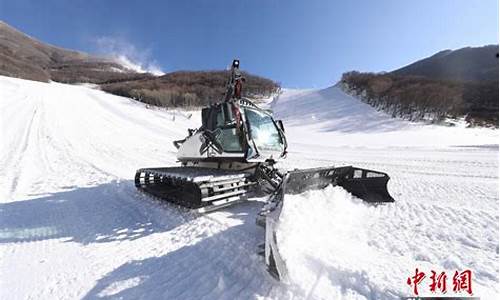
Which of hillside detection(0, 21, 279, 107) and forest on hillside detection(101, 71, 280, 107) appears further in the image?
hillside detection(0, 21, 279, 107)

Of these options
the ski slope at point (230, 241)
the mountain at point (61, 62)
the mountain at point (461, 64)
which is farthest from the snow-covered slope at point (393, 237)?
the mountain at point (61, 62)

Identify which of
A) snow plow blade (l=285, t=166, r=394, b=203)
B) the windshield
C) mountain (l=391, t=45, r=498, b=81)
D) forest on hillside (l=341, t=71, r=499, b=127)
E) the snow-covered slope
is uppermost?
mountain (l=391, t=45, r=498, b=81)

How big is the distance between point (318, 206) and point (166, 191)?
2584 millimetres

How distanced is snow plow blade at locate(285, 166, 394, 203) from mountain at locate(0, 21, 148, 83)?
66.2 metres

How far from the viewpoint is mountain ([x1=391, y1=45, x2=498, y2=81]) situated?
195 feet

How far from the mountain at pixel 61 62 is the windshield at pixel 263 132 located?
64.9m

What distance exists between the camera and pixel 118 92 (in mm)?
39094

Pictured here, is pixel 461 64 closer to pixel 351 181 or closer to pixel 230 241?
pixel 351 181

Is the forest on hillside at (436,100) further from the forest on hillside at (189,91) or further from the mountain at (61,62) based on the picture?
the mountain at (61,62)

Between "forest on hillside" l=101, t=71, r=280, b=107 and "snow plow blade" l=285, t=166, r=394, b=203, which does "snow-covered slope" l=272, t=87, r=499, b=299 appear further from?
"forest on hillside" l=101, t=71, r=280, b=107

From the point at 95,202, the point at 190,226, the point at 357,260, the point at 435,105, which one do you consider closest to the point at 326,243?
the point at 357,260

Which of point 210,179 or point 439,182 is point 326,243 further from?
point 439,182

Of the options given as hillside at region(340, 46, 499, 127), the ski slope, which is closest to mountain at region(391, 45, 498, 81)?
hillside at region(340, 46, 499, 127)

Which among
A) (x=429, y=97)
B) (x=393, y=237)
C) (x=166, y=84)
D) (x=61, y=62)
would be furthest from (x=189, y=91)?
(x=61, y=62)
